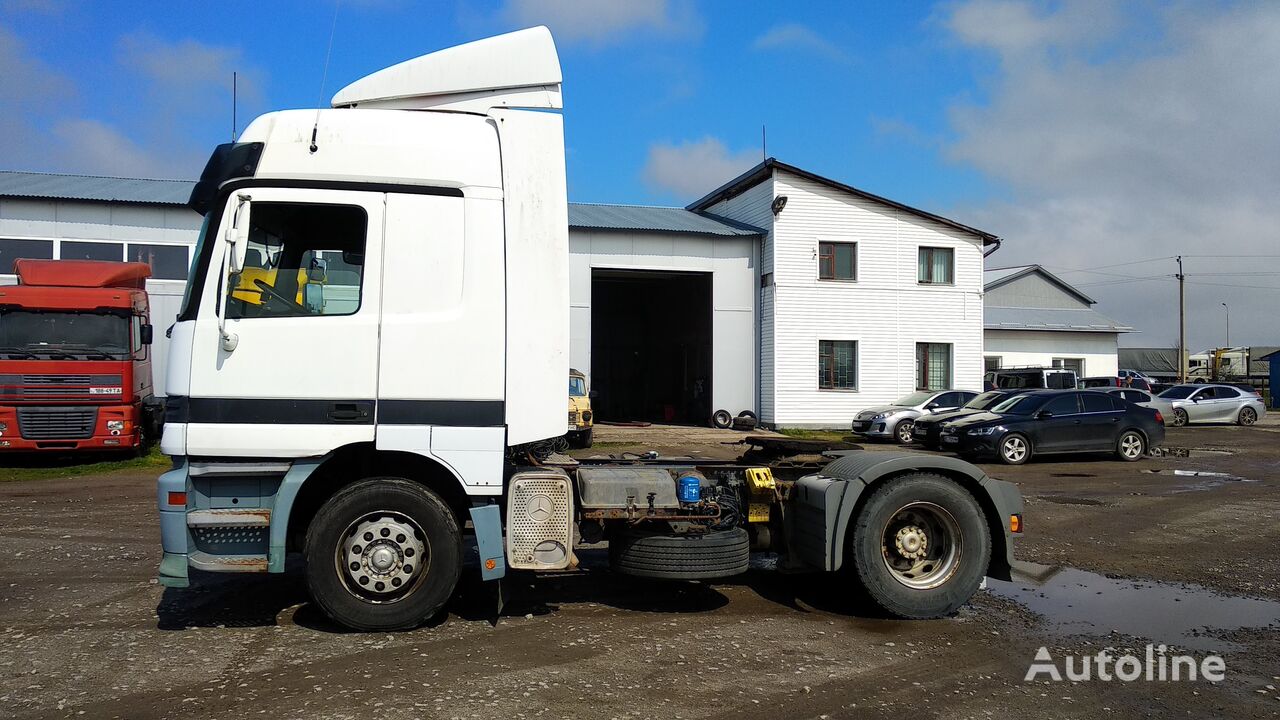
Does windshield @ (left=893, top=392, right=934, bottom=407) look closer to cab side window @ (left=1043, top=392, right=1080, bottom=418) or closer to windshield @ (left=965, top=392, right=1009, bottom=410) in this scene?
windshield @ (left=965, top=392, right=1009, bottom=410)

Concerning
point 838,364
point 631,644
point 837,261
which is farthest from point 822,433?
point 631,644

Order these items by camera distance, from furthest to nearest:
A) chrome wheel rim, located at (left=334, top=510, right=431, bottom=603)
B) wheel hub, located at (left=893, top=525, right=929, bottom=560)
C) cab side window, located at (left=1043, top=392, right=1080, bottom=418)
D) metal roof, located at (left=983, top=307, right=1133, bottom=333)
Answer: metal roof, located at (left=983, top=307, right=1133, bottom=333)
cab side window, located at (left=1043, top=392, right=1080, bottom=418)
wheel hub, located at (left=893, top=525, right=929, bottom=560)
chrome wheel rim, located at (left=334, top=510, right=431, bottom=603)

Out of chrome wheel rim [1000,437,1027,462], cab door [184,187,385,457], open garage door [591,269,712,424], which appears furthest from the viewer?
open garage door [591,269,712,424]

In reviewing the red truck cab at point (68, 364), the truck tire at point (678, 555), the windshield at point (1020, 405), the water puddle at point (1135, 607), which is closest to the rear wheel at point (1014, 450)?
the windshield at point (1020, 405)

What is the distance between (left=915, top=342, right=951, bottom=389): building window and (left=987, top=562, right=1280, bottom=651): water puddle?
21.7 m

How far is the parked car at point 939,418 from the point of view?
19703 millimetres

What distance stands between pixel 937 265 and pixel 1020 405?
11.6 m

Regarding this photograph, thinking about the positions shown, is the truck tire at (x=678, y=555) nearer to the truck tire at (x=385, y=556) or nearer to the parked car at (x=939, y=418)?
the truck tire at (x=385, y=556)

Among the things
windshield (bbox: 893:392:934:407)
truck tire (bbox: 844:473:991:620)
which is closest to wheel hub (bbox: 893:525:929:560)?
truck tire (bbox: 844:473:991:620)

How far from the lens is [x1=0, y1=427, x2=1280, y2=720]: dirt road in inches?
183

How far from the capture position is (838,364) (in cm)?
2823

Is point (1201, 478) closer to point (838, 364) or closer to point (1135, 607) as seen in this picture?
point (1135, 607)

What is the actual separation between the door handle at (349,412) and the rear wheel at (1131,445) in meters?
17.4

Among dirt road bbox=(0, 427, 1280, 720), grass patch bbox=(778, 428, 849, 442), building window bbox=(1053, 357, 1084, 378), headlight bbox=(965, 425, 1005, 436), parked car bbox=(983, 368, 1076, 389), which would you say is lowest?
dirt road bbox=(0, 427, 1280, 720)
